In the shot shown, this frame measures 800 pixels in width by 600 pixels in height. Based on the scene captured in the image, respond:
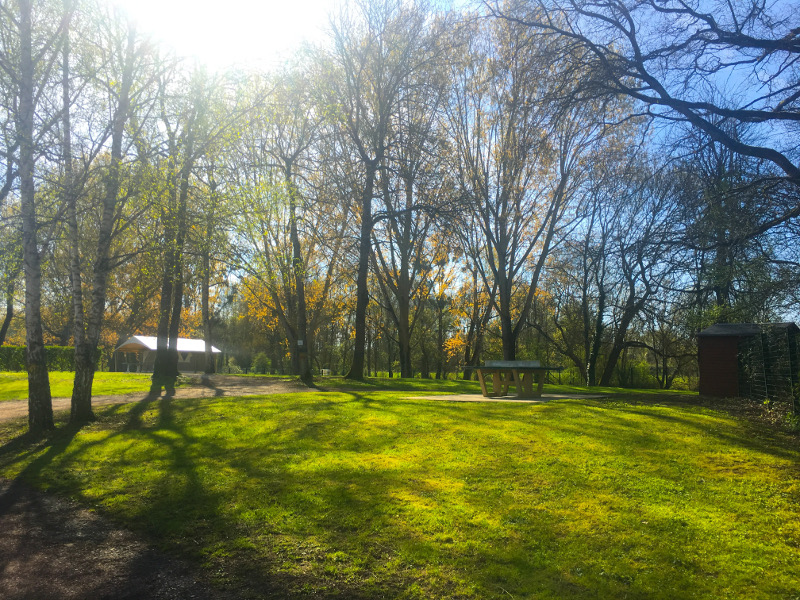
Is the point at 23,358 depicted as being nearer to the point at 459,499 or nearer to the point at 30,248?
the point at 30,248

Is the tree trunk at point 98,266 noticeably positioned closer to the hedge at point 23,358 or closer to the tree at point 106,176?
the tree at point 106,176

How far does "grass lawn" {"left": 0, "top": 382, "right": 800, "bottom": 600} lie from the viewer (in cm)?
373

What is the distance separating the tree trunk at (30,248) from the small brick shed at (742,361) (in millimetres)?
15095

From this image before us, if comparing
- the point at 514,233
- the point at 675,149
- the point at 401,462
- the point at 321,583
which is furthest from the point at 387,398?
the point at 514,233

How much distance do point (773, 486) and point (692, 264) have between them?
5.37 m

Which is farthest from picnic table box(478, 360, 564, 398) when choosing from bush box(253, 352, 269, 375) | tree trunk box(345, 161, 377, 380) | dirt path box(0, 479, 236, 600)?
bush box(253, 352, 269, 375)

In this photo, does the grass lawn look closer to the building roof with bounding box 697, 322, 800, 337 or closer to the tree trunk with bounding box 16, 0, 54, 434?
the tree trunk with bounding box 16, 0, 54, 434


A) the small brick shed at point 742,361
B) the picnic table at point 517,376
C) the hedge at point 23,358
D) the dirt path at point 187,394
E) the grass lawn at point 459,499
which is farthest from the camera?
the hedge at point 23,358

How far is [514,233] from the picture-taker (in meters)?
24.2

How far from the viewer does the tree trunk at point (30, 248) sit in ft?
31.0

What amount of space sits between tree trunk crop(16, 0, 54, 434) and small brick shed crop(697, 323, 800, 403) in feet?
49.5

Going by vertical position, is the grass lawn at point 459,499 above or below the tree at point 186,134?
below

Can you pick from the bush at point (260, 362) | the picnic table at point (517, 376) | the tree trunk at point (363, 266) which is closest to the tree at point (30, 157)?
the picnic table at point (517, 376)

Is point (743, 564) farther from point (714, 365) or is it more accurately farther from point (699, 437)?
point (714, 365)
